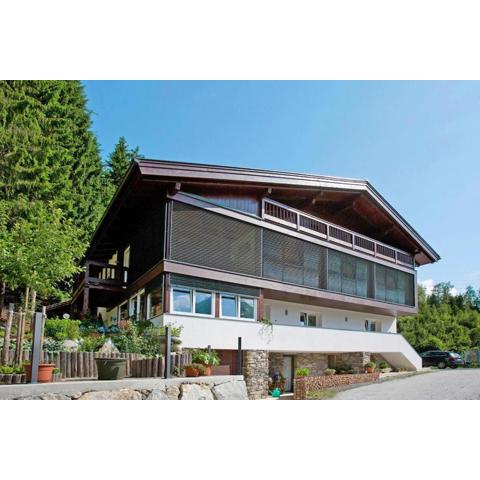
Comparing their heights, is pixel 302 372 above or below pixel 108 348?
below

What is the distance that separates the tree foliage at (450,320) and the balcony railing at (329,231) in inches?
83.0

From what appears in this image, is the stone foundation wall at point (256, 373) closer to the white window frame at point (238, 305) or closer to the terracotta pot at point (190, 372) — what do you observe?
the white window frame at point (238, 305)

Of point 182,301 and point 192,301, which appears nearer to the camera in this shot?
point 182,301

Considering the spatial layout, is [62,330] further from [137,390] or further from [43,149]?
[137,390]

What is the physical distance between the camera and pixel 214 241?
1218cm

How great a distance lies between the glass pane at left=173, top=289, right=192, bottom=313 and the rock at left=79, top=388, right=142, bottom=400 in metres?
3.62

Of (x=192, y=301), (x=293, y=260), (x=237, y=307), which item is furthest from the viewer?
(x=293, y=260)

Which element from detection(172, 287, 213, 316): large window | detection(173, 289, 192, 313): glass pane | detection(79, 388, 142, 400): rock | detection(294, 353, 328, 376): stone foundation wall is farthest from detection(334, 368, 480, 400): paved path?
detection(79, 388, 142, 400): rock

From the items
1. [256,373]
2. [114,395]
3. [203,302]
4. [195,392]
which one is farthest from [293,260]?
[114,395]

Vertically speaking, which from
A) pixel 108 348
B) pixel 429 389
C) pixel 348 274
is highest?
pixel 348 274

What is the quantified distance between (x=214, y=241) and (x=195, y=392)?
4448 millimetres
